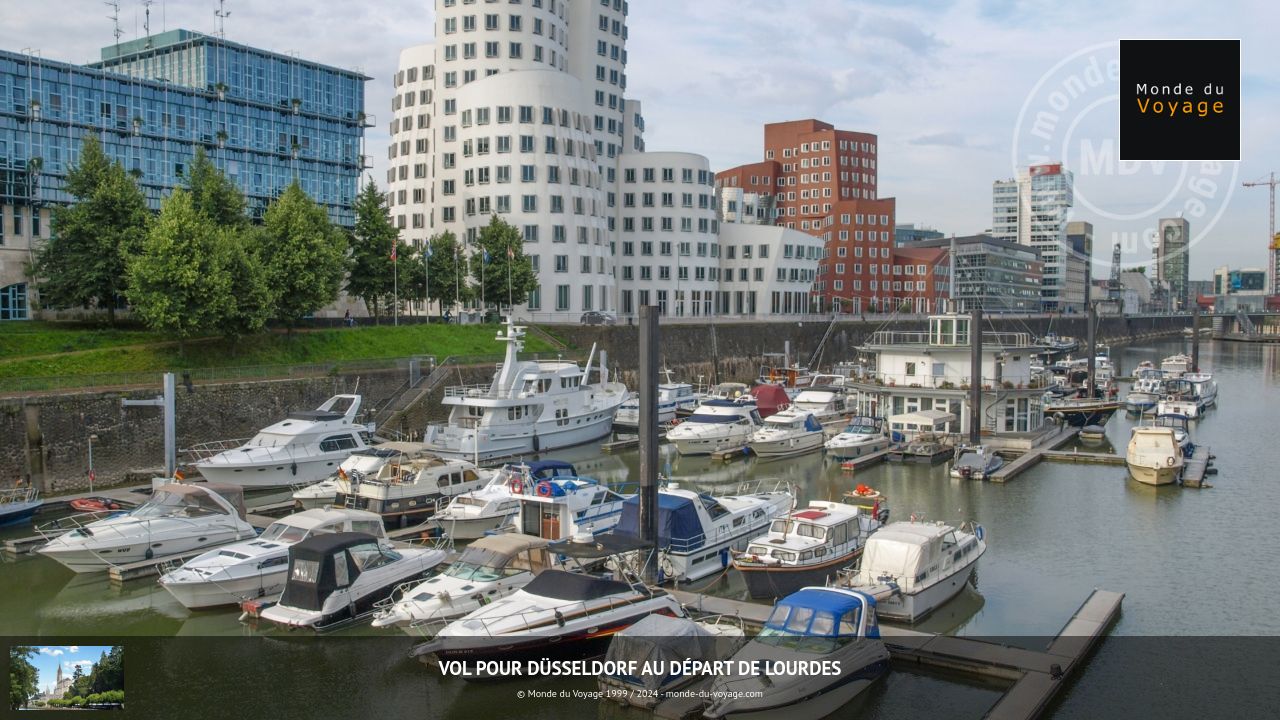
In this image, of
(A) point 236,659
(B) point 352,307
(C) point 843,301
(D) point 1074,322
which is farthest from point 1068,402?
(D) point 1074,322

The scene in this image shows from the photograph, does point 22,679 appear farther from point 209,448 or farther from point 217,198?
point 217,198

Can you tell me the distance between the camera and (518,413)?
4453 centimetres

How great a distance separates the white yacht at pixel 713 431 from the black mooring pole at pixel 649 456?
2239 centimetres

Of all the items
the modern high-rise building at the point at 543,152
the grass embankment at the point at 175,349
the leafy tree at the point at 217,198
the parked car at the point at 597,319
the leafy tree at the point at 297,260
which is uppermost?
the modern high-rise building at the point at 543,152

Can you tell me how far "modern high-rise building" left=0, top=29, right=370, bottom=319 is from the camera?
2511 inches

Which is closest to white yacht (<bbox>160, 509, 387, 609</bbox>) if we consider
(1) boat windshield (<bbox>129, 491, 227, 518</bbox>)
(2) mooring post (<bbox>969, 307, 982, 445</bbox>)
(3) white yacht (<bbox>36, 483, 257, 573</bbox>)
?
(3) white yacht (<bbox>36, 483, 257, 573</bbox>)

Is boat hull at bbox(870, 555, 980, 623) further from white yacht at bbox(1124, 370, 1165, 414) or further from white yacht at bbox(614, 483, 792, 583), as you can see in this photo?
white yacht at bbox(1124, 370, 1165, 414)

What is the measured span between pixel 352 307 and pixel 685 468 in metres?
47.5

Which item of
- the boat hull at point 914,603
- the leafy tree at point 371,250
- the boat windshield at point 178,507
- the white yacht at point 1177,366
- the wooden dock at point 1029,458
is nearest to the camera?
the boat hull at point 914,603

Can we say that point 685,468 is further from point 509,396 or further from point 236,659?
point 236,659

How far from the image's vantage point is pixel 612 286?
8738cm

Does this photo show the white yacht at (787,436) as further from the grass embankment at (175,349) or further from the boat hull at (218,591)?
the boat hull at (218,591)

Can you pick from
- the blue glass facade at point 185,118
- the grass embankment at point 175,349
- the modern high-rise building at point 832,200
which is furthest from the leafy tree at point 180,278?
the modern high-rise building at point 832,200

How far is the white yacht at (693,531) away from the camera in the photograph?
919 inches
